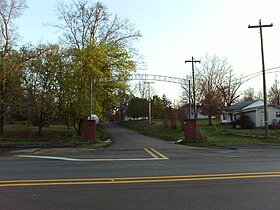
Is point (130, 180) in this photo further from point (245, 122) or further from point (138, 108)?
point (138, 108)

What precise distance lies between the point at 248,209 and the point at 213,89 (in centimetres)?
5533

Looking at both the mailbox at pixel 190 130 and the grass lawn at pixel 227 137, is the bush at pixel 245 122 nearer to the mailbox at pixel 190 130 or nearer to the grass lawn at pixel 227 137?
the grass lawn at pixel 227 137

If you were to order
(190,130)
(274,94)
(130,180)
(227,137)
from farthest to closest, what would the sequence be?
1. (274,94)
2. (227,137)
3. (190,130)
4. (130,180)

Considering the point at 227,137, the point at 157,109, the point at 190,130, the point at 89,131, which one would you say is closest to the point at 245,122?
the point at 227,137

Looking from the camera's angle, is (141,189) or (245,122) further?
(245,122)

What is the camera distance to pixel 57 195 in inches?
276

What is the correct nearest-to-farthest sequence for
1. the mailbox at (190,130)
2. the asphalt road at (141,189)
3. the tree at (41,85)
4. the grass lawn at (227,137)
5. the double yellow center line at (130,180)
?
the asphalt road at (141,189) < the double yellow center line at (130,180) < the grass lawn at (227,137) < the mailbox at (190,130) < the tree at (41,85)

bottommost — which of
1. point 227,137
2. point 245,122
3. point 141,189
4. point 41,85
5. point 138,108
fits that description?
point 141,189

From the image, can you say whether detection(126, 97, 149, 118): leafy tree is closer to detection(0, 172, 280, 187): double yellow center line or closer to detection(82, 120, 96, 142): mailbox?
detection(82, 120, 96, 142): mailbox

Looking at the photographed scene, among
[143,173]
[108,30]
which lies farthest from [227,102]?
[143,173]

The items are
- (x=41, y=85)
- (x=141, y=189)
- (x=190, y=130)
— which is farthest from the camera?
(x=41, y=85)

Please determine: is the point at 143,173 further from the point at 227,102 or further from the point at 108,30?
the point at 227,102

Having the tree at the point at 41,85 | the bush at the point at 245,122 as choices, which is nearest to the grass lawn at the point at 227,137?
the bush at the point at 245,122

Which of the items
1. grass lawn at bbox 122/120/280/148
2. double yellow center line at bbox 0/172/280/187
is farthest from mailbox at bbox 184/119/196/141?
double yellow center line at bbox 0/172/280/187
